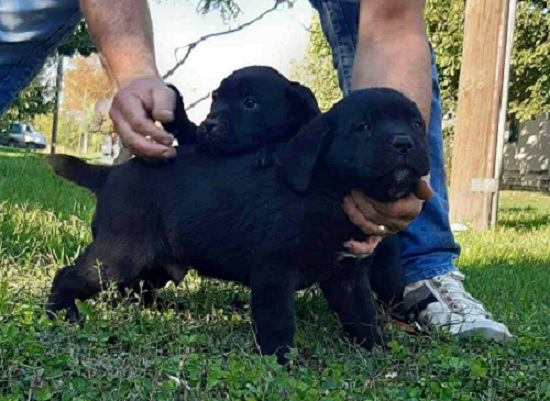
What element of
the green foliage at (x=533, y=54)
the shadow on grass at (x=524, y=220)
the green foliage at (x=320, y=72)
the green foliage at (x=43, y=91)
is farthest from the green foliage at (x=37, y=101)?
the shadow on grass at (x=524, y=220)

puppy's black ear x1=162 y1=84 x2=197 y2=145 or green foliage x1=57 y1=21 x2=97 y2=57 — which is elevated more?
green foliage x1=57 y1=21 x2=97 y2=57

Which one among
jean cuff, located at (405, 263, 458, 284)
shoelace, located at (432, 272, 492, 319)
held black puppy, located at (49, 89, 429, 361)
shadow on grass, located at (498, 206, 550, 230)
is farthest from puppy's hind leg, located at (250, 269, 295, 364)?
shadow on grass, located at (498, 206, 550, 230)

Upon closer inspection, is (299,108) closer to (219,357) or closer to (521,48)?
(219,357)

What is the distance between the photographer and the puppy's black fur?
2.15 m

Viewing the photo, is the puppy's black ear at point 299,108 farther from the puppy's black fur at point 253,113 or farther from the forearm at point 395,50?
the forearm at point 395,50

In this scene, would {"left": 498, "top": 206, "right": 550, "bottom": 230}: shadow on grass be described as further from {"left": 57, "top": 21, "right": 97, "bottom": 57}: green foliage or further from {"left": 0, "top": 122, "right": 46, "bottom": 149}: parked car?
{"left": 0, "top": 122, "right": 46, "bottom": 149}: parked car

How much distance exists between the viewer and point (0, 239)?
137 inches

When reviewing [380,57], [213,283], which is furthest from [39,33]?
→ [380,57]

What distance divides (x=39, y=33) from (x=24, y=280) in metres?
0.91

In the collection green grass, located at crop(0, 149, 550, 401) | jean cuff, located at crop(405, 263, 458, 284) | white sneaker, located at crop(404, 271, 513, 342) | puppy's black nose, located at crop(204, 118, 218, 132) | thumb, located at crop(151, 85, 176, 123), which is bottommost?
green grass, located at crop(0, 149, 550, 401)

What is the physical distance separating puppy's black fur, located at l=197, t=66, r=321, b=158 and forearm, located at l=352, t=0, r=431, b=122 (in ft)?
0.83

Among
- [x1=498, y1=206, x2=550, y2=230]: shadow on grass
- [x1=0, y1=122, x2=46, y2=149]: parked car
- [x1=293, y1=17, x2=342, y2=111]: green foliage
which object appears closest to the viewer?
[x1=498, y1=206, x2=550, y2=230]: shadow on grass

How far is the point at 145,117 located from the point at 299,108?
426 mm

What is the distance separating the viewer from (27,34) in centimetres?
293
